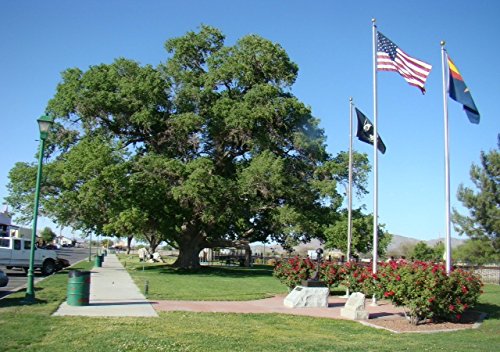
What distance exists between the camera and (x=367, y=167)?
36.5 metres

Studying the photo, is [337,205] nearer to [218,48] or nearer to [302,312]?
[218,48]

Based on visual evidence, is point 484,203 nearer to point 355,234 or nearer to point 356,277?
point 355,234

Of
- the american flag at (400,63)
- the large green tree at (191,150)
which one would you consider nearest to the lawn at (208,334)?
the american flag at (400,63)

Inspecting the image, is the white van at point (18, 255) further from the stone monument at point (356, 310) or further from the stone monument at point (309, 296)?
the stone monument at point (356, 310)

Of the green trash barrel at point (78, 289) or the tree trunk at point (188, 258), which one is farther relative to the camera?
the tree trunk at point (188, 258)

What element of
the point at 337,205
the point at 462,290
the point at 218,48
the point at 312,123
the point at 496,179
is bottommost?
the point at 462,290

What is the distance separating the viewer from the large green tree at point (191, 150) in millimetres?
32438

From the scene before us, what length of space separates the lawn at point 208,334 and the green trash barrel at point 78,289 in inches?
23.2

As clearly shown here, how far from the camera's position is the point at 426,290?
1387cm

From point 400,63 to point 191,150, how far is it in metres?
21.1

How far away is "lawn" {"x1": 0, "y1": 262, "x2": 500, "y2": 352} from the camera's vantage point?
959 cm

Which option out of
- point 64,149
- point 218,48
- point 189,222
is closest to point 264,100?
point 218,48

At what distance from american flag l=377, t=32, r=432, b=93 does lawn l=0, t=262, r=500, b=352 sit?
27.0ft

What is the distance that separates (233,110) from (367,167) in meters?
10.4
